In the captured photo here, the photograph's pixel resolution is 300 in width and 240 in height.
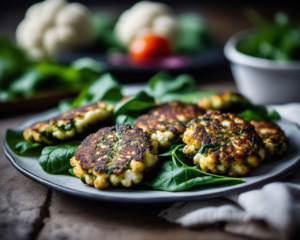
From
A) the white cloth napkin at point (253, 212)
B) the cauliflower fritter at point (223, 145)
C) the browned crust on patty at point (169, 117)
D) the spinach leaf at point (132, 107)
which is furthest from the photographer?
the spinach leaf at point (132, 107)

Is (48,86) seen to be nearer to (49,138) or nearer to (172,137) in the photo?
(49,138)

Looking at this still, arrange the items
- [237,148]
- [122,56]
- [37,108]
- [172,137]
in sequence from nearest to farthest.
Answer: [237,148] → [172,137] → [37,108] → [122,56]

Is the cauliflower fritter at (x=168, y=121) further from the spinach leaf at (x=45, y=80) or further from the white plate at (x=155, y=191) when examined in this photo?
the spinach leaf at (x=45, y=80)

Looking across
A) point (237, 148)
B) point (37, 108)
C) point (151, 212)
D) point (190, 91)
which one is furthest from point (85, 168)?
point (37, 108)

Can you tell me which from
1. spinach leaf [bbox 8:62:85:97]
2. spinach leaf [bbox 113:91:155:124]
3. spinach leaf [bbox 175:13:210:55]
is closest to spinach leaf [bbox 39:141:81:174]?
spinach leaf [bbox 113:91:155:124]

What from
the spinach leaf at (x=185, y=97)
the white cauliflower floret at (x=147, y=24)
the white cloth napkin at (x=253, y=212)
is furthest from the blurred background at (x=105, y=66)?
the white cloth napkin at (x=253, y=212)

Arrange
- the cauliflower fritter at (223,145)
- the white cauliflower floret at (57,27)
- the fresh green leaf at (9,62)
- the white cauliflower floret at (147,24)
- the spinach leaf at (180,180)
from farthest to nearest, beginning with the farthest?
the white cauliflower floret at (147,24) < the white cauliflower floret at (57,27) < the fresh green leaf at (9,62) < the cauliflower fritter at (223,145) < the spinach leaf at (180,180)

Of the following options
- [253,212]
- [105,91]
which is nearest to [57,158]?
[105,91]
